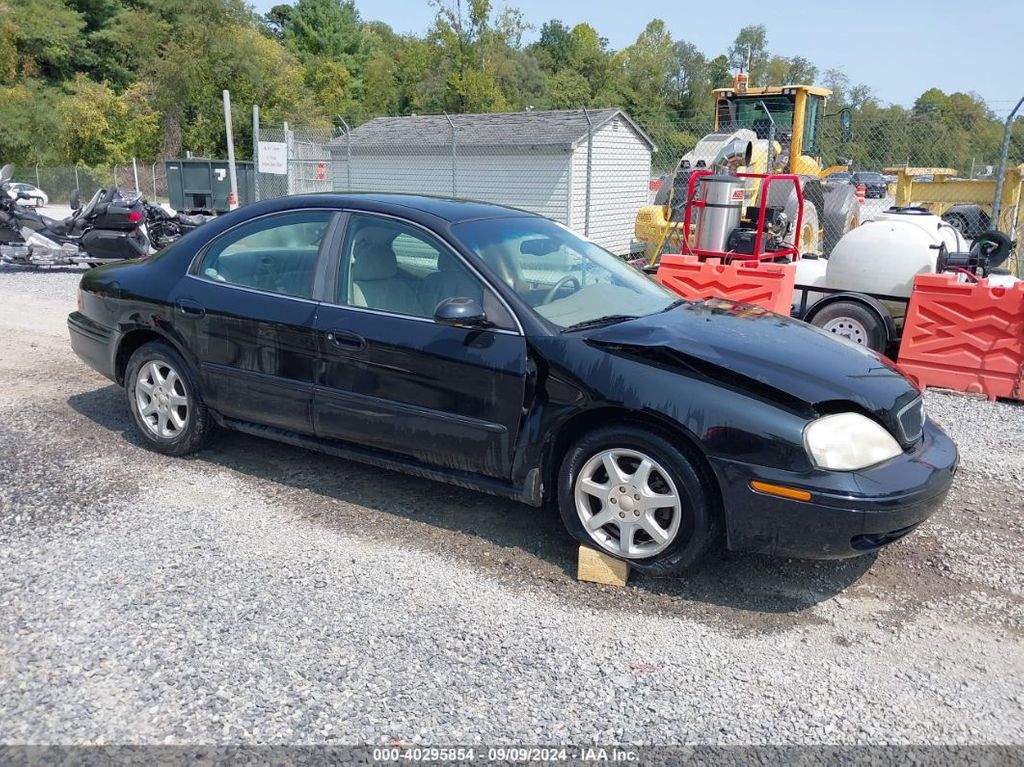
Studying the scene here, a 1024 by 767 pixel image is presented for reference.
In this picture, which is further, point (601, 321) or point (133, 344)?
A: point (133, 344)

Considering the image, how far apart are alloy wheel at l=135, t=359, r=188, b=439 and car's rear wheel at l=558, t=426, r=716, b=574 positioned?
259 centimetres

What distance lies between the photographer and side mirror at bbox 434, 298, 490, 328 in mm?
3820

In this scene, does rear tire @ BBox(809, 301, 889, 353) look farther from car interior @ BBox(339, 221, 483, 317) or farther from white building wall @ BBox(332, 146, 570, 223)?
white building wall @ BBox(332, 146, 570, 223)

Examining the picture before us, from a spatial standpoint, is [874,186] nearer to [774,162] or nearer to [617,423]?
[774,162]

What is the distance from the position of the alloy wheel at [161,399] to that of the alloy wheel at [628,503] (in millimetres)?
2669

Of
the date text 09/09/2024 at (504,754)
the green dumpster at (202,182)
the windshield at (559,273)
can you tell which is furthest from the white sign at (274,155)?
the date text 09/09/2024 at (504,754)

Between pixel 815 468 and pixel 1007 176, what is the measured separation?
12.3m

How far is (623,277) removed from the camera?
4738 mm

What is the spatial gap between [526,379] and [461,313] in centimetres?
42

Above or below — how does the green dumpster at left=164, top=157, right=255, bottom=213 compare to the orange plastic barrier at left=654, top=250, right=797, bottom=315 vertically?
above

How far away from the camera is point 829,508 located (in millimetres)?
3273

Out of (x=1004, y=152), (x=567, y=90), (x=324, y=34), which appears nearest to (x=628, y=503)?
(x=1004, y=152)

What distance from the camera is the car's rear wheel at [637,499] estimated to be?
3.50m

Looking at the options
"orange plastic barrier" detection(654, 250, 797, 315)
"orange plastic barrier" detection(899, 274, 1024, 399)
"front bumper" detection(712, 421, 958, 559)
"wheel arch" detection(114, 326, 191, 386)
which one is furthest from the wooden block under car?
"orange plastic barrier" detection(899, 274, 1024, 399)
